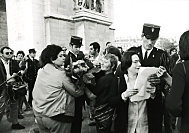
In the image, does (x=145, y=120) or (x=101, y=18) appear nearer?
(x=145, y=120)

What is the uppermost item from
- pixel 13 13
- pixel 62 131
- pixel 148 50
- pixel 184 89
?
pixel 13 13

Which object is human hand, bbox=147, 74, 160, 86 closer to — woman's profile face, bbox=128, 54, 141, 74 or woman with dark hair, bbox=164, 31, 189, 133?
woman's profile face, bbox=128, 54, 141, 74

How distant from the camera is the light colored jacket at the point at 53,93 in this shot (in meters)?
3.01

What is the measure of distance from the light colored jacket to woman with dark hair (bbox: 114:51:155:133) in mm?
676

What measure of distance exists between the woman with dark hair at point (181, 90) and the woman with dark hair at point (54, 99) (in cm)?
148

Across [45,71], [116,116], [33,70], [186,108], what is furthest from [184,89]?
[33,70]

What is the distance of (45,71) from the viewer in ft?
10.4

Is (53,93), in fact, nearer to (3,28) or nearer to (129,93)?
(129,93)

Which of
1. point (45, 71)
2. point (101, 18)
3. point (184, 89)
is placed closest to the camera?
point (184, 89)

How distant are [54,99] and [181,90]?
1668 mm

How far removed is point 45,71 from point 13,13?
770 cm

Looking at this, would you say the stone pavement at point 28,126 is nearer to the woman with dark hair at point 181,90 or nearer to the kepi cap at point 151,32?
the kepi cap at point 151,32

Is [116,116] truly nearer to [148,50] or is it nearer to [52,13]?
[148,50]

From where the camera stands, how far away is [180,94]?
6.59ft
